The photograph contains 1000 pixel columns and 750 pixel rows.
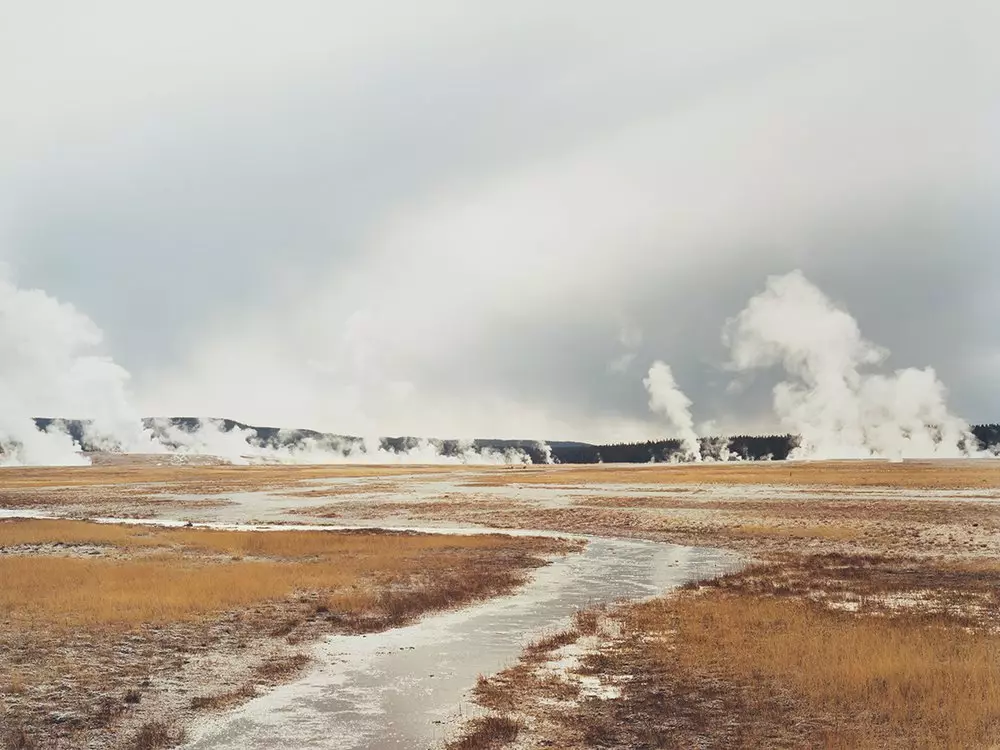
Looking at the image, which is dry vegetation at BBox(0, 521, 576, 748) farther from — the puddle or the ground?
the puddle

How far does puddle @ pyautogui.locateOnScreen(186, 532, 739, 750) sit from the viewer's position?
40.7 ft

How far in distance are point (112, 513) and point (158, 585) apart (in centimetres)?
4440

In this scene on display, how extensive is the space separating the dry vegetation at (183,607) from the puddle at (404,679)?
2.89 ft

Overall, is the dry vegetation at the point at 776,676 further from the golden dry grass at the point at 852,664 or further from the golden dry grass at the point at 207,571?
the golden dry grass at the point at 207,571

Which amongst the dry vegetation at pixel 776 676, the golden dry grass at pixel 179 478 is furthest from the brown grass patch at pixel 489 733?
the golden dry grass at pixel 179 478

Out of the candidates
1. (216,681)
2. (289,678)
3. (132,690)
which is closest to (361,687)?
(289,678)

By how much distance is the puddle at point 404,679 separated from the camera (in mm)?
12398

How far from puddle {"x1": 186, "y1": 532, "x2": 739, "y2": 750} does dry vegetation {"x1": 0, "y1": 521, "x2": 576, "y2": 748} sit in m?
0.88

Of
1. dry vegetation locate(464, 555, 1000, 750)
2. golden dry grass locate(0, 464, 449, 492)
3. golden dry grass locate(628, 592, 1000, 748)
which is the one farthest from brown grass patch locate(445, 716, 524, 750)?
golden dry grass locate(0, 464, 449, 492)

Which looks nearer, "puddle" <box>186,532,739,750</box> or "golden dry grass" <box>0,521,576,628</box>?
"puddle" <box>186,532,739,750</box>

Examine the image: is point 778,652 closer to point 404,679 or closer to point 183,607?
point 404,679

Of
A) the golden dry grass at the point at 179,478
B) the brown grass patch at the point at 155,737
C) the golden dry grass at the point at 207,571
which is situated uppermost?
the brown grass patch at the point at 155,737

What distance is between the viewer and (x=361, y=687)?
50.2 feet

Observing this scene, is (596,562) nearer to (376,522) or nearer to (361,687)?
(361,687)
